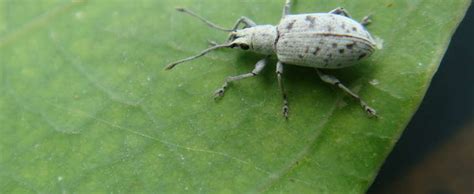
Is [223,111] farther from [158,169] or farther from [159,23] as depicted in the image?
[159,23]

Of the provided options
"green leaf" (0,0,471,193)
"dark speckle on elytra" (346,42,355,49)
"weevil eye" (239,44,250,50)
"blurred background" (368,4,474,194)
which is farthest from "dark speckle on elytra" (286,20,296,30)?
"blurred background" (368,4,474,194)

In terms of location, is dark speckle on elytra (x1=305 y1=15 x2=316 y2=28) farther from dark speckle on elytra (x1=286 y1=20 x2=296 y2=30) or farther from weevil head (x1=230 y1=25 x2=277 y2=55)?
weevil head (x1=230 y1=25 x2=277 y2=55)

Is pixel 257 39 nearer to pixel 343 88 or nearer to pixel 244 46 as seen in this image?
pixel 244 46

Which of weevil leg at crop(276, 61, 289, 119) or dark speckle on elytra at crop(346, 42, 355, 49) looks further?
weevil leg at crop(276, 61, 289, 119)

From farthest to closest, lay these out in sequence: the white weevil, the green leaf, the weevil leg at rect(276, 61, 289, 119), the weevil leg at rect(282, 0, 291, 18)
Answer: the weevil leg at rect(282, 0, 291, 18)
the weevil leg at rect(276, 61, 289, 119)
the white weevil
the green leaf

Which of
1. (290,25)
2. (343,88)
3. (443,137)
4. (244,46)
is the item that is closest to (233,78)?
(244,46)

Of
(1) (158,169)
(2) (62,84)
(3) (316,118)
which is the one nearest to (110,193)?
(1) (158,169)

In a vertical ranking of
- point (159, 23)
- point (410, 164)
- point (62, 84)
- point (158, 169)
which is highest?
point (159, 23)
